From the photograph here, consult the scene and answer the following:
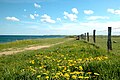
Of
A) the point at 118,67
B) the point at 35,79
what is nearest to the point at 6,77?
the point at 35,79

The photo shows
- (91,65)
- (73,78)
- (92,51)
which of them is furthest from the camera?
(92,51)

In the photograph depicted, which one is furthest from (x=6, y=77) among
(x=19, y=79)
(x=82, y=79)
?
(x=82, y=79)

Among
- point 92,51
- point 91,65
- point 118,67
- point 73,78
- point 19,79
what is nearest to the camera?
point 73,78

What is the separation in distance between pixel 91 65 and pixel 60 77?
1.44 m

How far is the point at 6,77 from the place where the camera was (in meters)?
6.39

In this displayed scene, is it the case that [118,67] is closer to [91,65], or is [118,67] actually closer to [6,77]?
[91,65]

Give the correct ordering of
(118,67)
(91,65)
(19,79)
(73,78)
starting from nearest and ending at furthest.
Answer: (73,78) → (19,79) → (118,67) → (91,65)

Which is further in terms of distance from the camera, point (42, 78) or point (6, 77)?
point (6, 77)

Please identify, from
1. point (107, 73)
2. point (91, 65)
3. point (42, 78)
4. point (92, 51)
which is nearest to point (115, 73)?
point (107, 73)

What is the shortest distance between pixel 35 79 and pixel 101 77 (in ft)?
5.11

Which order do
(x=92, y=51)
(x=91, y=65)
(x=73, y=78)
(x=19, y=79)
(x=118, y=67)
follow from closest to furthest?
(x=73, y=78) → (x=19, y=79) → (x=118, y=67) → (x=91, y=65) → (x=92, y=51)

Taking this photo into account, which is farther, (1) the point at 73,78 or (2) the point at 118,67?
(2) the point at 118,67

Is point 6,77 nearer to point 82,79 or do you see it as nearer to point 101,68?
point 82,79

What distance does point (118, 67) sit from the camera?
6.58m
